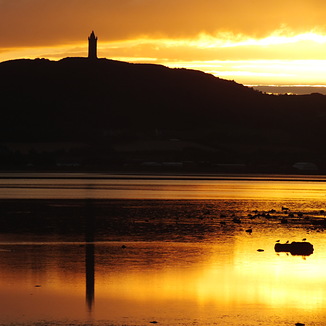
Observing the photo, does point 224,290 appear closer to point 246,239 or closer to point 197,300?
point 197,300

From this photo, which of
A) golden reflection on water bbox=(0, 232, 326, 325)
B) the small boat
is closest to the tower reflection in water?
golden reflection on water bbox=(0, 232, 326, 325)

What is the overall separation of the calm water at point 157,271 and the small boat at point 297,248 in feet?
1.72

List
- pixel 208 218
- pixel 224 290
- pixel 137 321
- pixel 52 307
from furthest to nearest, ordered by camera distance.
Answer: pixel 208 218
pixel 224 290
pixel 52 307
pixel 137 321

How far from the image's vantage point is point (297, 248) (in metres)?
42.2

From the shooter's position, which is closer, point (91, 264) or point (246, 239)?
point (91, 264)

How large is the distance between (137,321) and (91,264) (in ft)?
38.6

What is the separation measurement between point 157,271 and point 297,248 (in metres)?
10.4

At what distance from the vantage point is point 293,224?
59.6 m

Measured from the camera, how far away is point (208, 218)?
65188 mm

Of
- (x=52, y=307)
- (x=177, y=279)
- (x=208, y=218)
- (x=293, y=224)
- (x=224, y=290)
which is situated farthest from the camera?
(x=208, y=218)

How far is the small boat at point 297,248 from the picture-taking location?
4160 cm

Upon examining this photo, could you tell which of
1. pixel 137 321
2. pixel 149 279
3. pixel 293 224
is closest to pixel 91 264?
pixel 149 279

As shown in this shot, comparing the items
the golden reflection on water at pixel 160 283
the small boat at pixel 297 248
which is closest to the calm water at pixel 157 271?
the golden reflection on water at pixel 160 283

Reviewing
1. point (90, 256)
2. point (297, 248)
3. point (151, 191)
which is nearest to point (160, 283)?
point (90, 256)
